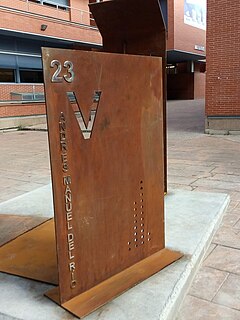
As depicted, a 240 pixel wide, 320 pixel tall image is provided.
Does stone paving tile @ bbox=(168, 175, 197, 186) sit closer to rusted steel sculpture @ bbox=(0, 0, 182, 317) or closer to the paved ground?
the paved ground

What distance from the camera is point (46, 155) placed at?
8.75 m

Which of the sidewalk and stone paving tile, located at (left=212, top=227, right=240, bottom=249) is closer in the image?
the sidewalk

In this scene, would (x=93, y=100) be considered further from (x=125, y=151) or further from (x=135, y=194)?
(x=135, y=194)

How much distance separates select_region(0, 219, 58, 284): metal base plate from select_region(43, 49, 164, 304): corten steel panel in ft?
1.52

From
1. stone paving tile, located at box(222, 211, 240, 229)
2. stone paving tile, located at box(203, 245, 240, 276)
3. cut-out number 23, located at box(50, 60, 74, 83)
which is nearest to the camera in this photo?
cut-out number 23, located at box(50, 60, 74, 83)

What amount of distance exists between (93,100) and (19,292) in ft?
4.46

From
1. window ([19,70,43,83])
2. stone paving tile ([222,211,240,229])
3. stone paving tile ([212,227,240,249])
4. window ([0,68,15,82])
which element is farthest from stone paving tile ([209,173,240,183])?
window ([19,70,43,83])

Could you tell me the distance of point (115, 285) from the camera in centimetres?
241

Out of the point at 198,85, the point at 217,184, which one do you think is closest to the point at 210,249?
the point at 217,184

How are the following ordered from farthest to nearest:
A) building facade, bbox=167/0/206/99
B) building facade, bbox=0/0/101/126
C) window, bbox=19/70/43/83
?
1. building facade, bbox=167/0/206/99
2. window, bbox=19/70/43/83
3. building facade, bbox=0/0/101/126

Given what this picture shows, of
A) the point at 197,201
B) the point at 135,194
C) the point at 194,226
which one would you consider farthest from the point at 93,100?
the point at 197,201

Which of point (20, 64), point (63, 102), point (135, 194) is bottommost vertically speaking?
point (135, 194)

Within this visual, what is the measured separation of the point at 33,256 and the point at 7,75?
15458 millimetres

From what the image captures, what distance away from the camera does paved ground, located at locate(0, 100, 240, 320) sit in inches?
97.2
